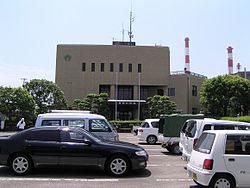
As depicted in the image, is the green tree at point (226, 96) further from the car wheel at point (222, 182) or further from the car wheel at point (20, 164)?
the car wheel at point (222, 182)

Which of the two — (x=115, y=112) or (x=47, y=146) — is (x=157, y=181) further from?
(x=115, y=112)

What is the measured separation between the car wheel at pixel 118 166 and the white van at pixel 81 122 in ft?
13.7

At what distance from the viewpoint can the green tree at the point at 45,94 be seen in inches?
2063

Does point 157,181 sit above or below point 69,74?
below

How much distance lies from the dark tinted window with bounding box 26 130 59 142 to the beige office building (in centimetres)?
5092

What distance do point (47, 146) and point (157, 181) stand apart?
343 cm

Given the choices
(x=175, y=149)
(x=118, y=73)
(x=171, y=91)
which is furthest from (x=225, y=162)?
(x=171, y=91)

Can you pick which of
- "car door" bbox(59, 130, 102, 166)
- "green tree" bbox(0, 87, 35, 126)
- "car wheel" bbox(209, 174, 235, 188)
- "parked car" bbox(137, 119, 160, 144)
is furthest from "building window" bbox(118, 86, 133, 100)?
"car wheel" bbox(209, 174, 235, 188)

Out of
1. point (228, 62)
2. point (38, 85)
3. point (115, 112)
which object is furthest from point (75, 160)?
point (228, 62)

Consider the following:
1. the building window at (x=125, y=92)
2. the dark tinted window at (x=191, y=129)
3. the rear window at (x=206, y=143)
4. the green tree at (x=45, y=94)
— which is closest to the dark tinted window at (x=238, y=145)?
the rear window at (x=206, y=143)

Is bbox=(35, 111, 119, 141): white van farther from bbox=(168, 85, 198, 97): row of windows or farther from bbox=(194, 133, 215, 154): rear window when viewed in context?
bbox=(168, 85, 198, 97): row of windows

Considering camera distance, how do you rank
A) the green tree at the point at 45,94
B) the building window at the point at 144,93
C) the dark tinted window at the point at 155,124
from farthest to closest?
the building window at the point at 144,93, the green tree at the point at 45,94, the dark tinted window at the point at 155,124

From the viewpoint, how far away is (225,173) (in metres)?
8.98

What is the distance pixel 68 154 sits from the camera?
456 inches
